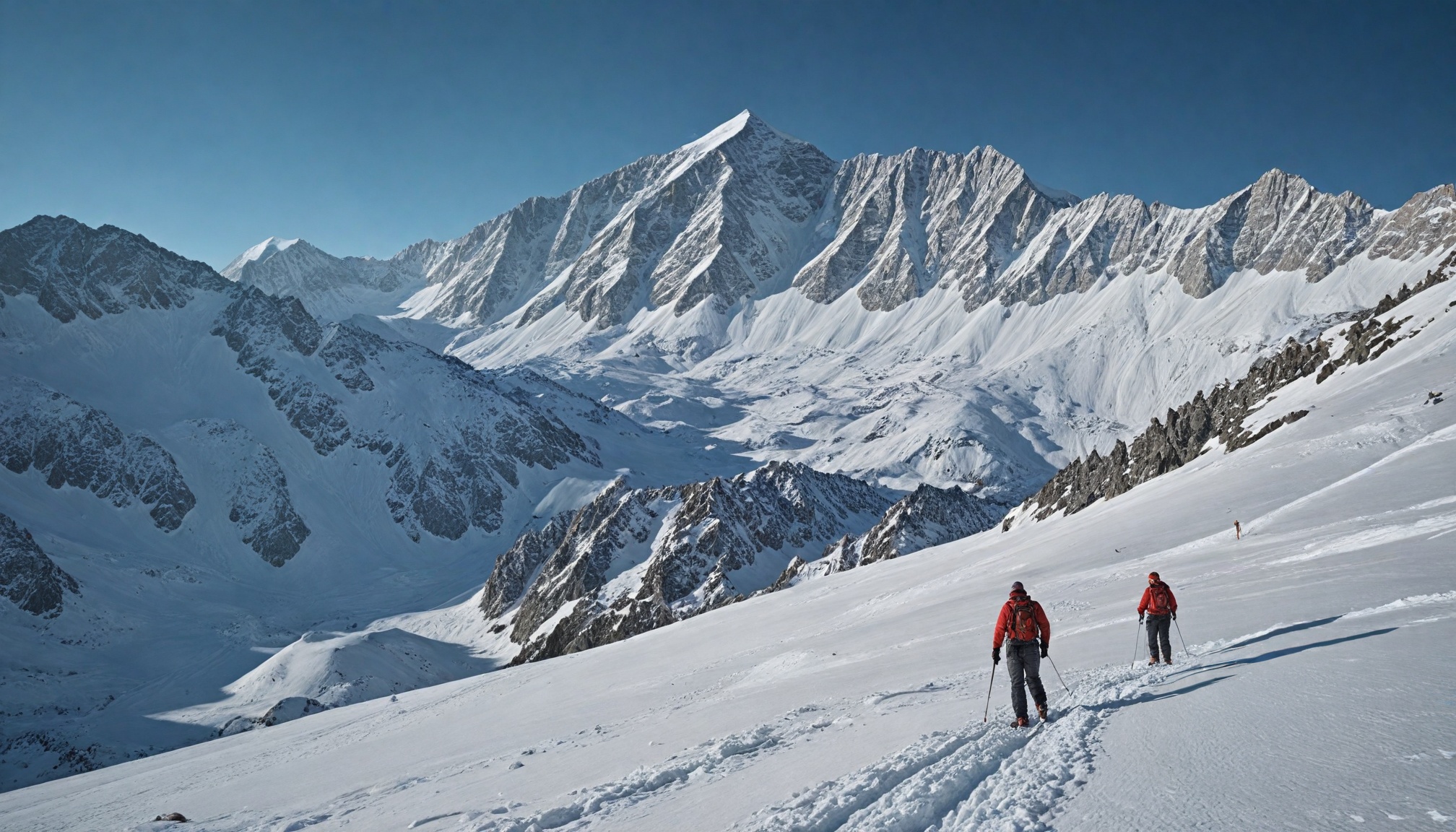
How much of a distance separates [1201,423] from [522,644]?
77.2m

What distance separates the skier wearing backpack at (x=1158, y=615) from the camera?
12258 millimetres

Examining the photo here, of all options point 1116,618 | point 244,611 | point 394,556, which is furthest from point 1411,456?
→ point 394,556

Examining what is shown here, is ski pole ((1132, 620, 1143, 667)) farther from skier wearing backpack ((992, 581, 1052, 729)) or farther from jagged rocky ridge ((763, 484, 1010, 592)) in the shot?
jagged rocky ridge ((763, 484, 1010, 592))

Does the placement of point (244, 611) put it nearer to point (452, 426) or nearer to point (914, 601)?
point (452, 426)

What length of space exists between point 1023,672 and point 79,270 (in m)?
247

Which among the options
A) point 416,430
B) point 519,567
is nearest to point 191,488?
point 416,430

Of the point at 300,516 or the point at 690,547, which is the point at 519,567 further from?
the point at 300,516

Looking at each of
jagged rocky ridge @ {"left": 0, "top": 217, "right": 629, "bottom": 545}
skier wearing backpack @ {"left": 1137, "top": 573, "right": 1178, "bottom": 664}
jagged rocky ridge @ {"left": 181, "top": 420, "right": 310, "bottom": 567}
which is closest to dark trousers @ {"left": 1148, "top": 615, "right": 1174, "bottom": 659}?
skier wearing backpack @ {"left": 1137, "top": 573, "right": 1178, "bottom": 664}

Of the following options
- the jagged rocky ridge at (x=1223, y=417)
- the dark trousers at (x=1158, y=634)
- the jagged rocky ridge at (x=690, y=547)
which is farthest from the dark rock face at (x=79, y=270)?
the dark trousers at (x=1158, y=634)

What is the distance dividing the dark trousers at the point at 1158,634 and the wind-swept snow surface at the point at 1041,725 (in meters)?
0.56

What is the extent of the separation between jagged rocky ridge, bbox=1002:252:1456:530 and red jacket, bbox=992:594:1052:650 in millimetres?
31897

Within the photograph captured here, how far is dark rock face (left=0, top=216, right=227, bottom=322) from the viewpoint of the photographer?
17950cm

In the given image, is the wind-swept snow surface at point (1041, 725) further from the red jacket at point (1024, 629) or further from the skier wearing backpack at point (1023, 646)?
the red jacket at point (1024, 629)

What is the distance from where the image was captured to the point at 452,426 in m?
186
